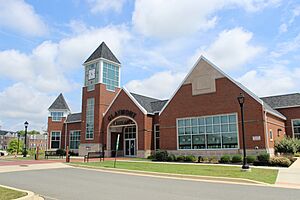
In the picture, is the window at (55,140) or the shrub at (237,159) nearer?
the shrub at (237,159)

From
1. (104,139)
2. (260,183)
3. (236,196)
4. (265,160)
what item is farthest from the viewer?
(104,139)

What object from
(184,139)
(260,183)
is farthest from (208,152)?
(260,183)

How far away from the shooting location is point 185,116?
31391 mm

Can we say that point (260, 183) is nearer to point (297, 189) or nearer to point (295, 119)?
point (297, 189)

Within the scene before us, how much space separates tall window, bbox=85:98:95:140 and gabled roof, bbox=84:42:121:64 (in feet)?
22.6

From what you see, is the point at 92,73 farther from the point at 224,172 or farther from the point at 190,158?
the point at 224,172

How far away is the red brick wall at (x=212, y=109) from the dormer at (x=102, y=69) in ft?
45.1

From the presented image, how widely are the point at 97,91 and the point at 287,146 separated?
26.7 meters

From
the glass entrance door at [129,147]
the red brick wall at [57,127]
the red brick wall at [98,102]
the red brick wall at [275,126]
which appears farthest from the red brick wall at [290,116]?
the red brick wall at [57,127]

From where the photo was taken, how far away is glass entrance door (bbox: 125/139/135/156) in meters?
39.6

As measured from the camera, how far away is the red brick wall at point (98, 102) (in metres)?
40.7

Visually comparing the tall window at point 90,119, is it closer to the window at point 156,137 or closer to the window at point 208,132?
the window at point 156,137

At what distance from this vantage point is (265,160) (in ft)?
72.9

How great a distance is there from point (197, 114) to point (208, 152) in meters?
4.23
